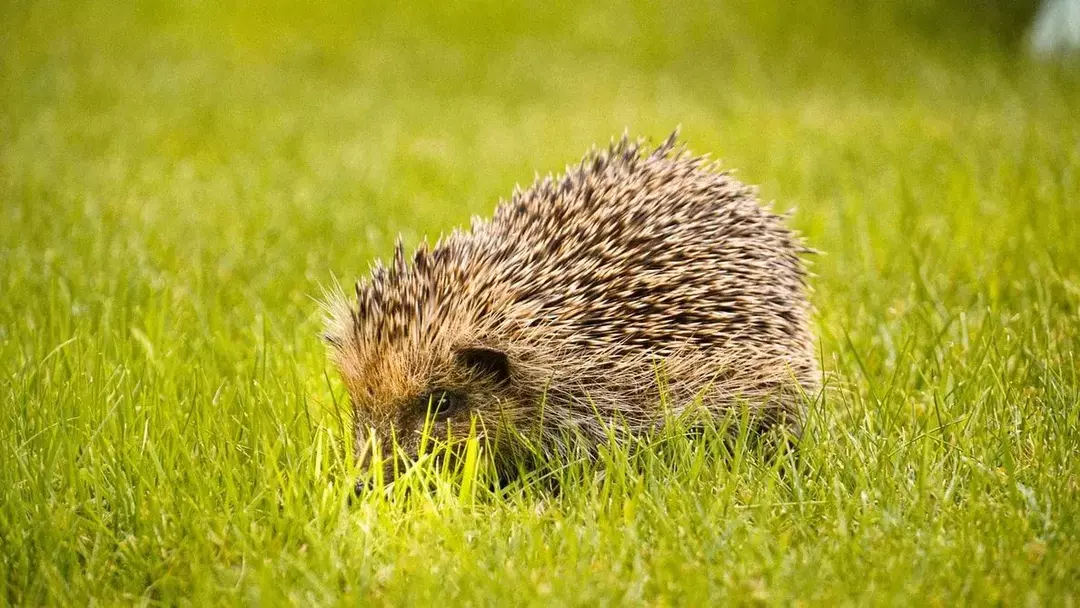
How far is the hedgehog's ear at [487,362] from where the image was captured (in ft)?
13.3

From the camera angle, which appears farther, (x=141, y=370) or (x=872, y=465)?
(x=141, y=370)

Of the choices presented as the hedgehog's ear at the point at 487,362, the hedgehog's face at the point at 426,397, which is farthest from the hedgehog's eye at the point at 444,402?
the hedgehog's ear at the point at 487,362

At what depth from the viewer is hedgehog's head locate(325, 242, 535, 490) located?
3984 mm

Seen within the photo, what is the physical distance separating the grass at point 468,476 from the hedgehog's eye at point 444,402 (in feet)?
1.03

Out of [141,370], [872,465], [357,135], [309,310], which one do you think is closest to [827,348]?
[872,465]

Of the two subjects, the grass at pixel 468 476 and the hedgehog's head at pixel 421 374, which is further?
the hedgehog's head at pixel 421 374

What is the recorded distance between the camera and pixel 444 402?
13.5ft

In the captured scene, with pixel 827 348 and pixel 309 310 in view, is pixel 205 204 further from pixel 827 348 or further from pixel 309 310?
pixel 827 348

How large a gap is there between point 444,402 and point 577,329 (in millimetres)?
620

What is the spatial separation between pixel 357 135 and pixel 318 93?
2844mm

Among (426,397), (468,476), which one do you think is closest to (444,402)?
(426,397)

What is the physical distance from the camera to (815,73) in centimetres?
1498

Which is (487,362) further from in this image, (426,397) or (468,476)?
(468,476)

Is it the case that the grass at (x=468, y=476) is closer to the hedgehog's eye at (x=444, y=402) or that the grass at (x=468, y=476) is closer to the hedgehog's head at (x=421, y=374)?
the hedgehog's head at (x=421, y=374)
